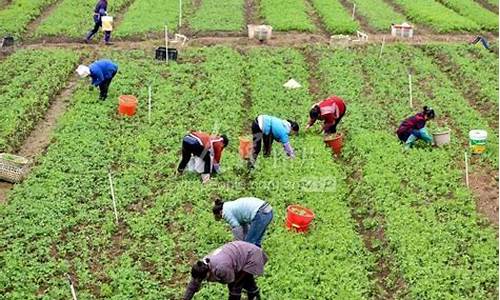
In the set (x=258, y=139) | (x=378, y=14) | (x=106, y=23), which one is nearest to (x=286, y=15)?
(x=378, y=14)

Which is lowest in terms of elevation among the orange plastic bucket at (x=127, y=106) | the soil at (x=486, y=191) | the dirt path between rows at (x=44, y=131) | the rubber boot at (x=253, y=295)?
the dirt path between rows at (x=44, y=131)

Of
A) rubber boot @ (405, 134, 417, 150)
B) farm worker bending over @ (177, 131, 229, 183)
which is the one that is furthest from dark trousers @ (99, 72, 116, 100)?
rubber boot @ (405, 134, 417, 150)

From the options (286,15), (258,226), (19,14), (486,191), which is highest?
(258,226)

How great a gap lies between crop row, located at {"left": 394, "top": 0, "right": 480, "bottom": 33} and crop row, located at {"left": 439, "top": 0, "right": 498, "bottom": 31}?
1.64 ft

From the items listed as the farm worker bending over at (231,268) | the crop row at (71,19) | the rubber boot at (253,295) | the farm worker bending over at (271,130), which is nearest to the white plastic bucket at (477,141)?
the farm worker bending over at (271,130)

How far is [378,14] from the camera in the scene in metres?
27.2

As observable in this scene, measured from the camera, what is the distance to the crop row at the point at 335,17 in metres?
24.8

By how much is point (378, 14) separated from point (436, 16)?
7.54 feet

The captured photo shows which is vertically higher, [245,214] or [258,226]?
[245,214]

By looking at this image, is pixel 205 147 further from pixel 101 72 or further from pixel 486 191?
pixel 486 191

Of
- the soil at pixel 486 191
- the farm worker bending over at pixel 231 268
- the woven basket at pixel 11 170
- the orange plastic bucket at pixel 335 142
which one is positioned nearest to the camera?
the farm worker bending over at pixel 231 268

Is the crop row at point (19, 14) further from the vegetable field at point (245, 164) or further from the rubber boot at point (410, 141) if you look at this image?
the rubber boot at point (410, 141)

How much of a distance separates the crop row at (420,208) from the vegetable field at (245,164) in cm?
4

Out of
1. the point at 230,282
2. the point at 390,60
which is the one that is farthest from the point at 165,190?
the point at 390,60
